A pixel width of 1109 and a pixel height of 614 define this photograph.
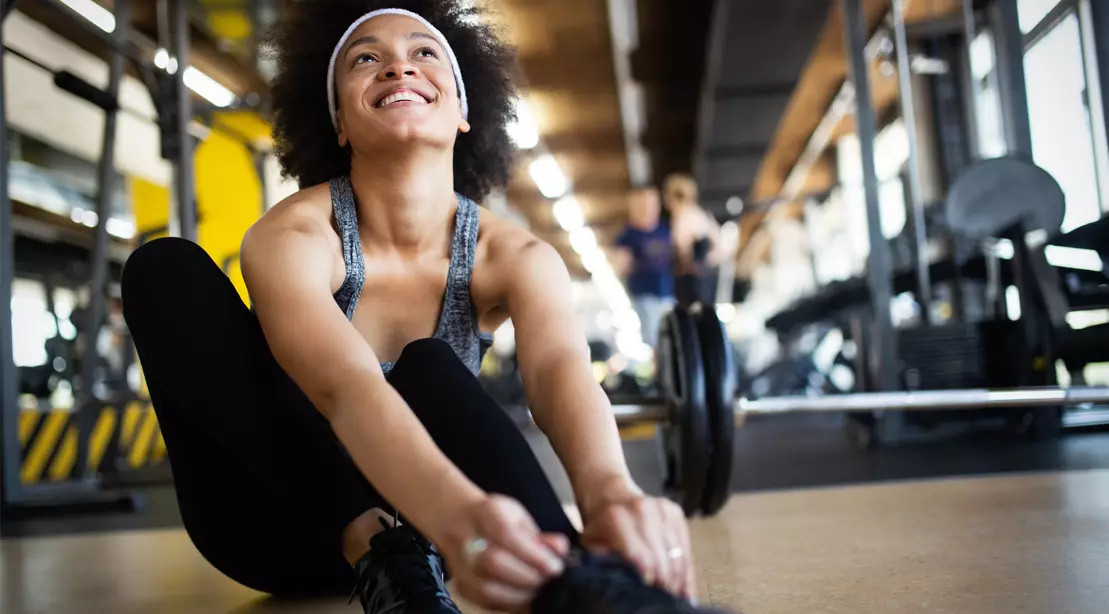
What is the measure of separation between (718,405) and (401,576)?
0.84m

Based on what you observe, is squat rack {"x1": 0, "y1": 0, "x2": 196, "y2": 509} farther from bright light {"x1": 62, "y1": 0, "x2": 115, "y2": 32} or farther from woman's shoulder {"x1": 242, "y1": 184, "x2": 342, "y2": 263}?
woman's shoulder {"x1": 242, "y1": 184, "x2": 342, "y2": 263}

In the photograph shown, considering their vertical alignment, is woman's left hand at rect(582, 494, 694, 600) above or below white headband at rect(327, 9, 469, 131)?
below

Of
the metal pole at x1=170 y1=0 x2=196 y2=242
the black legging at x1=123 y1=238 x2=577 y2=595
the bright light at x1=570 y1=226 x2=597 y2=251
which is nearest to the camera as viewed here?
the black legging at x1=123 y1=238 x2=577 y2=595

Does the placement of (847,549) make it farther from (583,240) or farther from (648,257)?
(583,240)

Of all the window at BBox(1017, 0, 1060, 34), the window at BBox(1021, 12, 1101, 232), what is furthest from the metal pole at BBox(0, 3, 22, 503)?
the window at BBox(1017, 0, 1060, 34)

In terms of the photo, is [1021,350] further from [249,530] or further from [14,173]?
[14,173]

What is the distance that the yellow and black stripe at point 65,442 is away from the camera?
152 inches

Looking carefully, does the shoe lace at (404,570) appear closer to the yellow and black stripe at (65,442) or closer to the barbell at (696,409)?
the barbell at (696,409)

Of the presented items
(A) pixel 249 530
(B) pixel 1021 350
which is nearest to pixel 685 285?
(B) pixel 1021 350

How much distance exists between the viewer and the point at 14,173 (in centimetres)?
596

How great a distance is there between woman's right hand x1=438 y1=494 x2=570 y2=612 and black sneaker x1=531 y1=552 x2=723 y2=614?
0.4 inches

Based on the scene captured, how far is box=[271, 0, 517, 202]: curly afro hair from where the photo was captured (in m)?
1.21

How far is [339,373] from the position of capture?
795 millimetres

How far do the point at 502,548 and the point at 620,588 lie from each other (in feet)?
0.27
